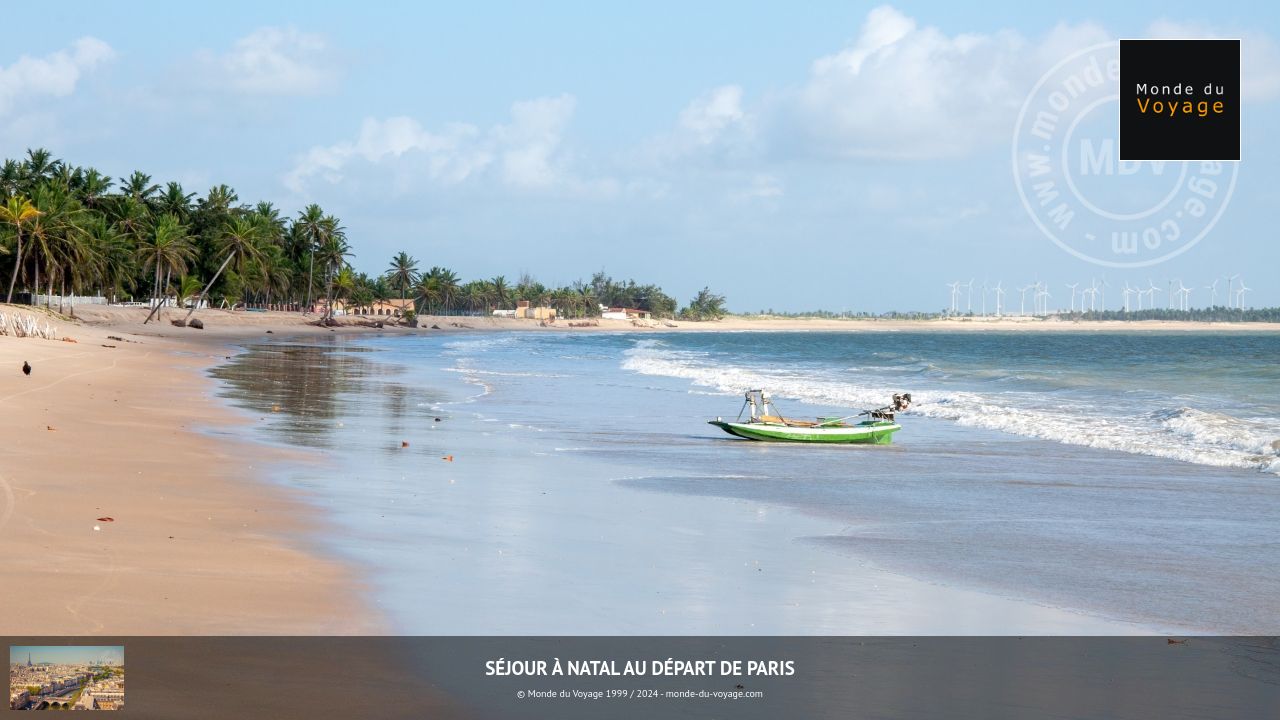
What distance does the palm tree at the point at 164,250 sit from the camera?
90125 mm

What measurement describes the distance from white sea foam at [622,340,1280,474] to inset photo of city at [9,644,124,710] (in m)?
17.1

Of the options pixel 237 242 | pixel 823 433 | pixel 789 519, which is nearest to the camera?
pixel 789 519

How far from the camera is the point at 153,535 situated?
9523 mm

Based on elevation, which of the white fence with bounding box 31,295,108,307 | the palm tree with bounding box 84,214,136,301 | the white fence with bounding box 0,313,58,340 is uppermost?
the palm tree with bounding box 84,214,136,301

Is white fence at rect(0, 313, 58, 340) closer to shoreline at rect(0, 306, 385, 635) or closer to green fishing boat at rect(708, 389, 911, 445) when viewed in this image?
shoreline at rect(0, 306, 385, 635)

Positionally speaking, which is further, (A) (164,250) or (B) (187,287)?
(B) (187,287)

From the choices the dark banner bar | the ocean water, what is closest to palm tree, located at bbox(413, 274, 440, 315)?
the ocean water

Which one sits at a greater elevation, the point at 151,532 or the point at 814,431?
the point at 151,532

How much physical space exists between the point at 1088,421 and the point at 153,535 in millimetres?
22173

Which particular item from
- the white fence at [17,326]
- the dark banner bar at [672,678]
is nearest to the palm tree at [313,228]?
the white fence at [17,326]

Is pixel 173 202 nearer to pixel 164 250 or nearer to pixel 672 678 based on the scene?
pixel 164 250

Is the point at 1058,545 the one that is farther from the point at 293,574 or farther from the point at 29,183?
the point at 29,183

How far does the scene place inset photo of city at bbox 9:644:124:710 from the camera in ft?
17.9

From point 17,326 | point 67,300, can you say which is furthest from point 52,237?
point 17,326
